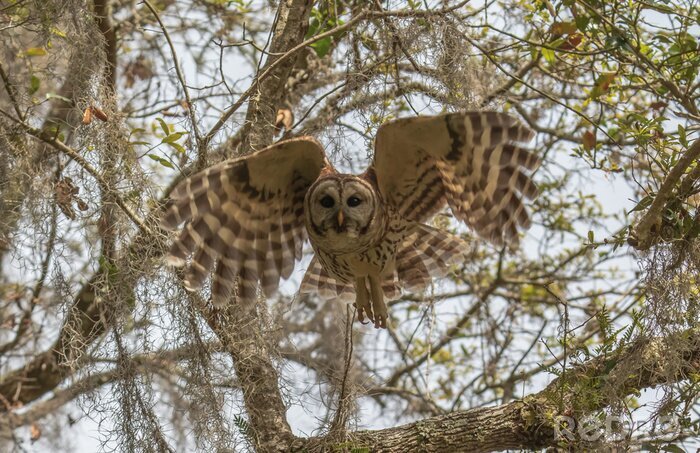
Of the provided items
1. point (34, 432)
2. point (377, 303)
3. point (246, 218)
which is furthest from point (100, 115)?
point (34, 432)

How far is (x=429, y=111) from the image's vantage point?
4527mm

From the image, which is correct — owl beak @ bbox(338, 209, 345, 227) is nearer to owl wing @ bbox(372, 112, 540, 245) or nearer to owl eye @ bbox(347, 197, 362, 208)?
owl eye @ bbox(347, 197, 362, 208)

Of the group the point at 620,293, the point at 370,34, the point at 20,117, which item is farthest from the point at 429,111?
the point at 620,293

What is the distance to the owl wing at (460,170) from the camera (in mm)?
3932

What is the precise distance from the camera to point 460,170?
428 cm

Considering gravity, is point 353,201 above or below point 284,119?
below

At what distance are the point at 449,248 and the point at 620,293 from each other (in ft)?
5.61

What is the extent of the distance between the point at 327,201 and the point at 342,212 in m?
0.11

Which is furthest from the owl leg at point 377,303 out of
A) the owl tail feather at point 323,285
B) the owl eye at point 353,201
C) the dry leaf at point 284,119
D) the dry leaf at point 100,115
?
the dry leaf at point 100,115

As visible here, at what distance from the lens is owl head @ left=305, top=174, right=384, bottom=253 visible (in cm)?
420

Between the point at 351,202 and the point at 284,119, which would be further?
the point at 284,119

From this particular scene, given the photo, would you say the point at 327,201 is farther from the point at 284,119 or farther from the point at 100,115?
the point at 100,115

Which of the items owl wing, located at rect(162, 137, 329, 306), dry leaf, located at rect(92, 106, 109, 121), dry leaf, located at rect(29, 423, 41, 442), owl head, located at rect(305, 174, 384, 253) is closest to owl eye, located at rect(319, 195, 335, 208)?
owl head, located at rect(305, 174, 384, 253)

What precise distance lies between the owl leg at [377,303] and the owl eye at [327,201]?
1.98 feet
